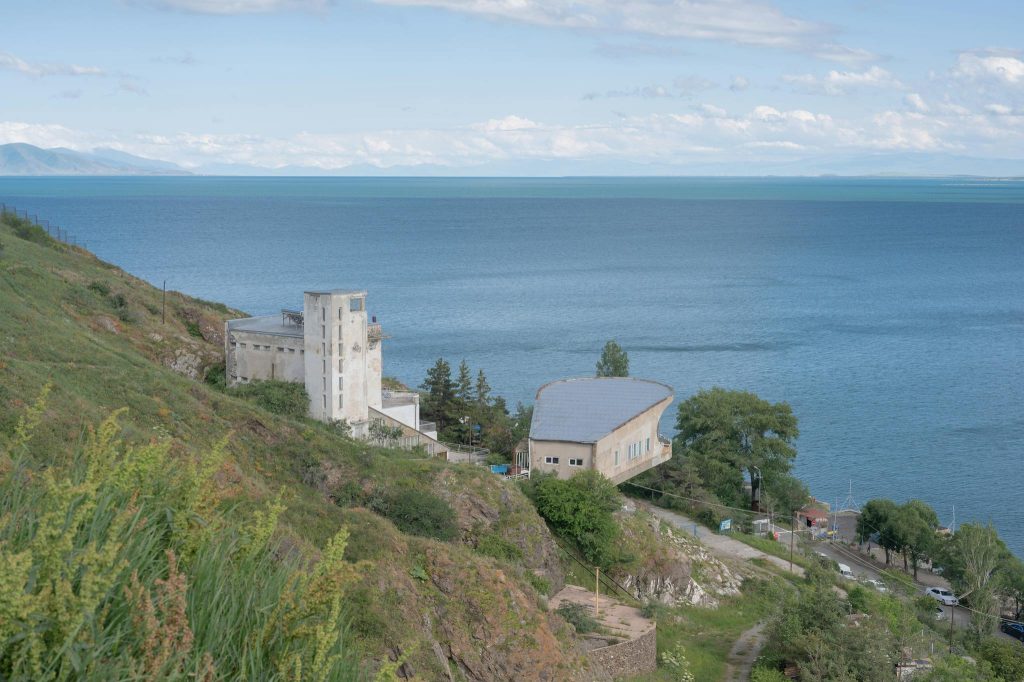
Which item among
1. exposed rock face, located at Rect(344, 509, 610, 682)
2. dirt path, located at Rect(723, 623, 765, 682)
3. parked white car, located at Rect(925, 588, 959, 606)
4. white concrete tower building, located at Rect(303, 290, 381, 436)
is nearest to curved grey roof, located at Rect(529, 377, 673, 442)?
white concrete tower building, located at Rect(303, 290, 381, 436)

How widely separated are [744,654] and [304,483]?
11.7m

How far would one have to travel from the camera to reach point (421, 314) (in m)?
90.7

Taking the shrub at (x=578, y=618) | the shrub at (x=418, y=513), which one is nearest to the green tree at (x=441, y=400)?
the shrub at (x=418, y=513)

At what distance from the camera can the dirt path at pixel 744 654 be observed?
25906mm

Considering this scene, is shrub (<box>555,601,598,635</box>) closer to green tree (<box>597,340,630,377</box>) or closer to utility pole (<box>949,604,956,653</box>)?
utility pole (<box>949,604,956,653</box>)

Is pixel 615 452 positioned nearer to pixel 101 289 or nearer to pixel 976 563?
pixel 976 563

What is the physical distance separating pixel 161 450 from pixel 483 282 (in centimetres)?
10625

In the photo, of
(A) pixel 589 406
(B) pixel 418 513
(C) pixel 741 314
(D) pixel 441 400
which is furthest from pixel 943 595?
(C) pixel 741 314

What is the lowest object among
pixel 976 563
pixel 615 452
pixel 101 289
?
pixel 976 563

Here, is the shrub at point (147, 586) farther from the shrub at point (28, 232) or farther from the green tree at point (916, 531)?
the shrub at point (28, 232)

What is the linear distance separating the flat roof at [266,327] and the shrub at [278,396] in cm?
232

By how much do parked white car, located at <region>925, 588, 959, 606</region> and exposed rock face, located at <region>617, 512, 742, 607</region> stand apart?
30.8ft

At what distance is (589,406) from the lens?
39.7 m

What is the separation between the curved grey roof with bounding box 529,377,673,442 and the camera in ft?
122
